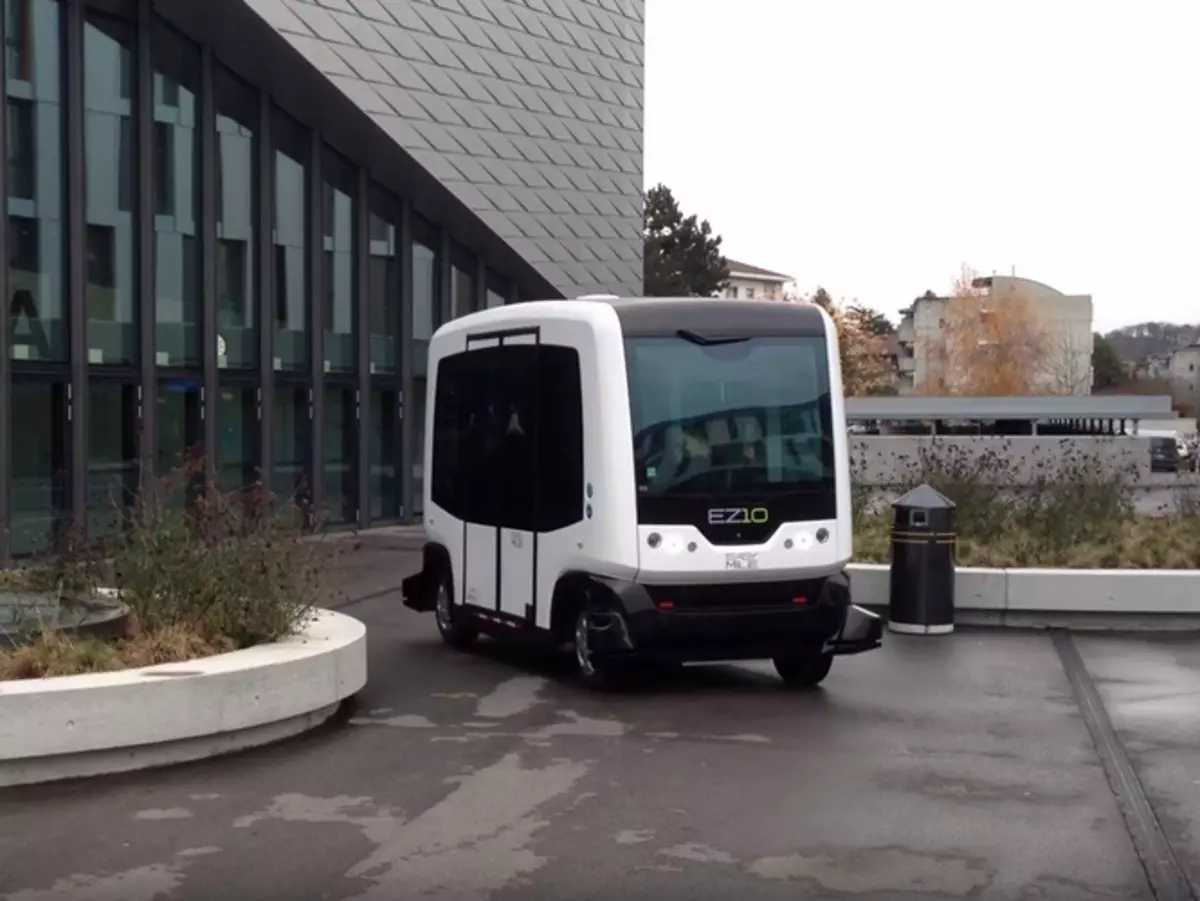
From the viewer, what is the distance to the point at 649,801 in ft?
26.6

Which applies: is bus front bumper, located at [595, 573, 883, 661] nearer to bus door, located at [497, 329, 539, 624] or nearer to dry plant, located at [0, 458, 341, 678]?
bus door, located at [497, 329, 539, 624]

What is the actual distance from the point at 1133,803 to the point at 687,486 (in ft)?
11.9

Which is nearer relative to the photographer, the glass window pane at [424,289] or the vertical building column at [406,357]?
the vertical building column at [406,357]

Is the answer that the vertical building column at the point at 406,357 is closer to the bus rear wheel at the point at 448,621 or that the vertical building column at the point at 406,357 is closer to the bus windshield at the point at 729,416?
the bus rear wheel at the point at 448,621

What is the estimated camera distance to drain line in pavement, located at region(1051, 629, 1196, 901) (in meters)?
6.80

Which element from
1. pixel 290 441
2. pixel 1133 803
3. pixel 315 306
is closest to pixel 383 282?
pixel 315 306

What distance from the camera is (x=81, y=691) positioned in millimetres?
8219

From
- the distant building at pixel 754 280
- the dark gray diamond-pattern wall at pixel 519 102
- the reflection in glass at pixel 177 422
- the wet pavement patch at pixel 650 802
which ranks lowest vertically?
the wet pavement patch at pixel 650 802

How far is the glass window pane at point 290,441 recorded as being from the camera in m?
24.0

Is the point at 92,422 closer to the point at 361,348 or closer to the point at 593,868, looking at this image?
the point at 361,348

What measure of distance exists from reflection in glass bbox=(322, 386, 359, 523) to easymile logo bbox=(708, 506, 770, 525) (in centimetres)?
1521

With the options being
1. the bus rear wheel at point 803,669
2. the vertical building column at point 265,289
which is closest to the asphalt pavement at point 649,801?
the bus rear wheel at point 803,669

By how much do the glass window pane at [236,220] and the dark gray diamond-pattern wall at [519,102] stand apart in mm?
1521

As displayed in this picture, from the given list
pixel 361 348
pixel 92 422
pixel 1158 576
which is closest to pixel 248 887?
pixel 1158 576
